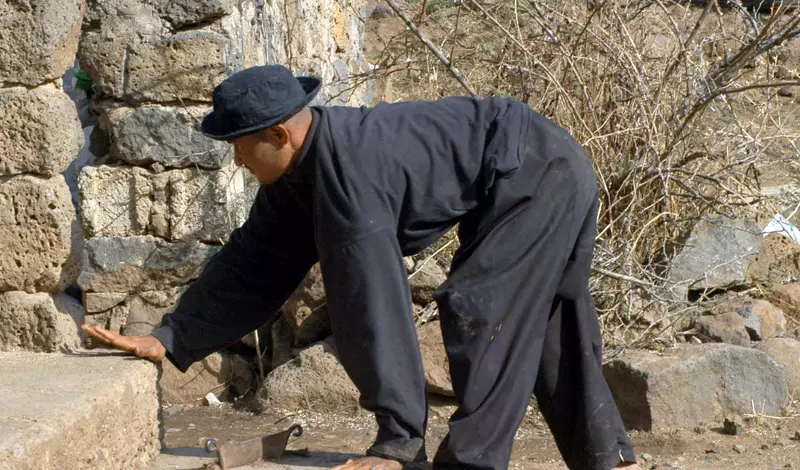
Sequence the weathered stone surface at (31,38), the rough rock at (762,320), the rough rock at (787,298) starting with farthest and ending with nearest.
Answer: the rough rock at (787,298) < the rough rock at (762,320) < the weathered stone surface at (31,38)

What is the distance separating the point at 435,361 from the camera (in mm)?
4777

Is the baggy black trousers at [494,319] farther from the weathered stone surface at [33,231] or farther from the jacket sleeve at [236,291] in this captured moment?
the weathered stone surface at [33,231]

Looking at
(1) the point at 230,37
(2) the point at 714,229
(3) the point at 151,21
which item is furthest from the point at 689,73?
(3) the point at 151,21

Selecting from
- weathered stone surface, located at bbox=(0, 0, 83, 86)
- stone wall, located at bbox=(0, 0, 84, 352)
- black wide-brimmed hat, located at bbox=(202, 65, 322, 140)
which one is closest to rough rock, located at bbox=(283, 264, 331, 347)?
stone wall, located at bbox=(0, 0, 84, 352)

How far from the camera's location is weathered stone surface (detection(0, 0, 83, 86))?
374cm

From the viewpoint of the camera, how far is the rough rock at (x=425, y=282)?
5000mm

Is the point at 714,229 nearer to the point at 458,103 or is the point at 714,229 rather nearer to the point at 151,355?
the point at 458,103

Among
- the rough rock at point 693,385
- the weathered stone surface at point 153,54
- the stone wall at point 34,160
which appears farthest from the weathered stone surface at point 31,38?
the rough rock at point 693,385

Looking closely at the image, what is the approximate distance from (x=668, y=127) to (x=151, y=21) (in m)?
2.57

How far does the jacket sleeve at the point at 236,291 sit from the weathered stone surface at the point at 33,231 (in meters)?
0.83

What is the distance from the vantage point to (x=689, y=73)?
18.2 feet

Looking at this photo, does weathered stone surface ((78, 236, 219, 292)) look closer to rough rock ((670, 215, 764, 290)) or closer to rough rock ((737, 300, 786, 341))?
rough rock ((670, 215, 764, 290))

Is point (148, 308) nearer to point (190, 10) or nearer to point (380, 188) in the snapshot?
point (190, 10)

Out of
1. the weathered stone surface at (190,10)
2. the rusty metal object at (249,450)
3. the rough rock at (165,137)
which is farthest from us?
the rough rock at (165,137)
